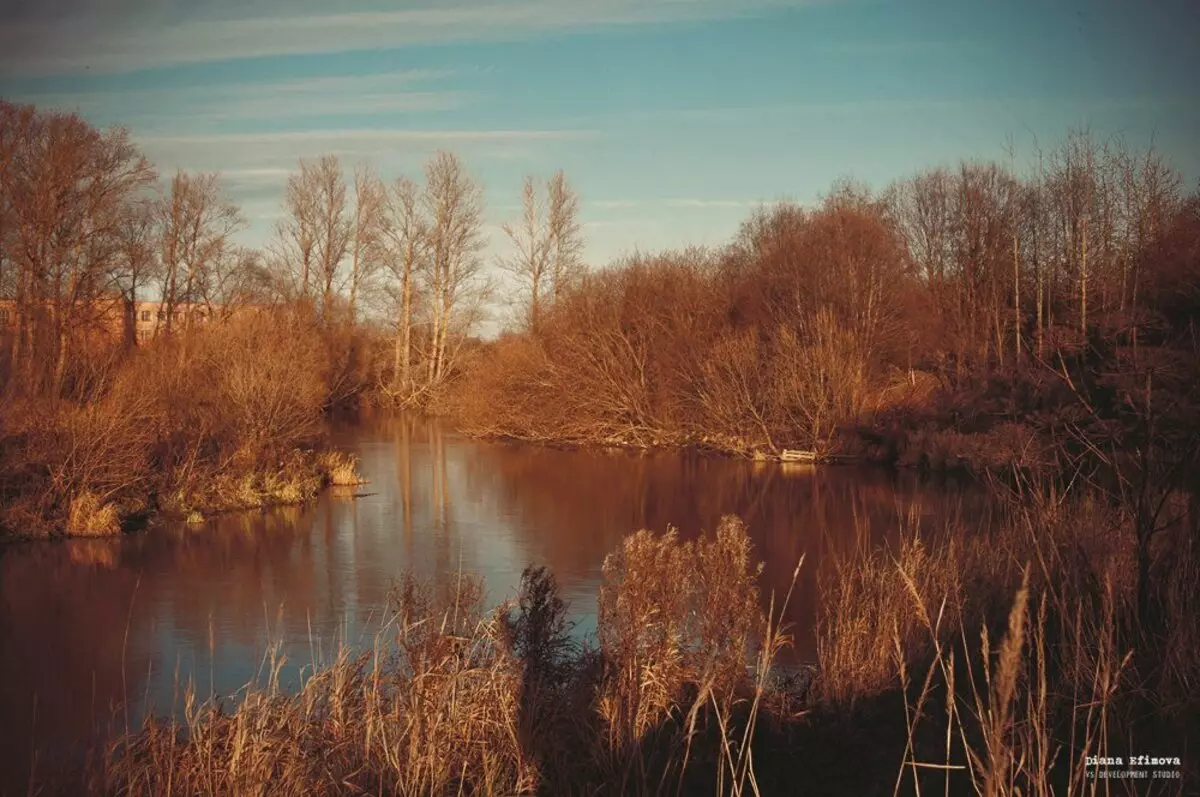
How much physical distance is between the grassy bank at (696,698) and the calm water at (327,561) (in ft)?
3.55

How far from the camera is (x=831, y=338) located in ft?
76.8

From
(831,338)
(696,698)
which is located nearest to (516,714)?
(696,698)

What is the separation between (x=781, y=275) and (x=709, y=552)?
22.8 m

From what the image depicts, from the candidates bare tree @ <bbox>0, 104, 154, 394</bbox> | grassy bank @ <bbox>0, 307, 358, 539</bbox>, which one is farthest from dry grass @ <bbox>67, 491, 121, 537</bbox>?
bare tree @ <bbox>0, 104, 154, 394</bbox>

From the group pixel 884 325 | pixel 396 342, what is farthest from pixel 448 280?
pixel 884 325

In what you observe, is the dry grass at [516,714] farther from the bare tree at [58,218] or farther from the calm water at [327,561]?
the bare tree at [58,218]

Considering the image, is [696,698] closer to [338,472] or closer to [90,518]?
[90,518]

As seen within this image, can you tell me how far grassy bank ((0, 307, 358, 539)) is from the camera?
13.8 m

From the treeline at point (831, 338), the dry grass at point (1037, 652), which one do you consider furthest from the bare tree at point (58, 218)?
the dry grass at point (1037, 652)

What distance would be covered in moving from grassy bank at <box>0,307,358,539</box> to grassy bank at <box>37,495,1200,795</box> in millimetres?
8609

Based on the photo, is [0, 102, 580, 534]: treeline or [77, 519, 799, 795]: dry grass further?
[0, 102, 580, 534]: treeline

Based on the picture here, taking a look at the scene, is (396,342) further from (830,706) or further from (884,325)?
(830,706)

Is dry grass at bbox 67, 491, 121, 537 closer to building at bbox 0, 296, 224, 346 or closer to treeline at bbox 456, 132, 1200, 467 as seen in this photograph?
building at bbox 0, 296, 224, 346

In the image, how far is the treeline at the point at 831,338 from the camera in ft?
75.5
